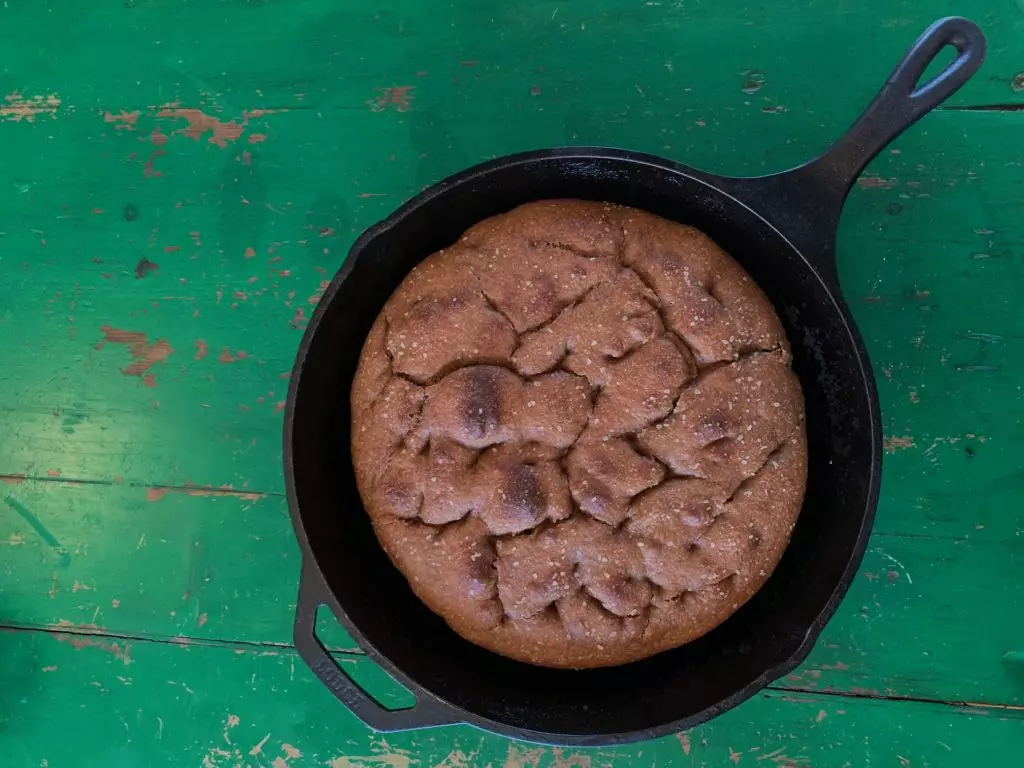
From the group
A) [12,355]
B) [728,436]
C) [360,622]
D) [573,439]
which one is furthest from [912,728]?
[12,355]

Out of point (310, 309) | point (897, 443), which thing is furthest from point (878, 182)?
point (310, 309)

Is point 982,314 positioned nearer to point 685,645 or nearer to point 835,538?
point 835,538

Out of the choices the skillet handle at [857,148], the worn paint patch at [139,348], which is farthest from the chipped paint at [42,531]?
the skillet handle at [857,148]

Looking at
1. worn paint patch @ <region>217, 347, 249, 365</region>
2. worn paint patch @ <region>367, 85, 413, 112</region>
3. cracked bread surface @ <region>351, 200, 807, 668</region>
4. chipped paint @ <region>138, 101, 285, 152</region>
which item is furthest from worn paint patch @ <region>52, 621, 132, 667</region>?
worn paint patch @ <region>367, 85, 413, 112</region>

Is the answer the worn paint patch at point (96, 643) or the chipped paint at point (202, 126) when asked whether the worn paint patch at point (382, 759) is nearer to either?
the worn paint patch at point (96, 643)

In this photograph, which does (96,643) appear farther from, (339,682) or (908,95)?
(908,95)

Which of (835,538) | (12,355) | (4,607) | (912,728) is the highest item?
(12,355)

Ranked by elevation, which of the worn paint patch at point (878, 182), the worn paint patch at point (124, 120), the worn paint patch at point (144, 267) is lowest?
the worn paint patch at point (878, 182)
